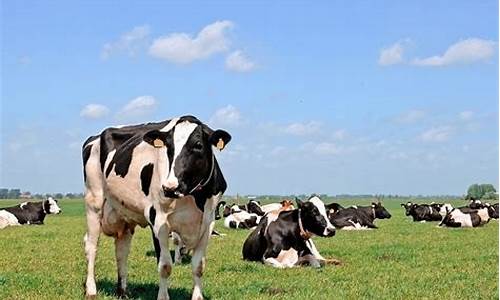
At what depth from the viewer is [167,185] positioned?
750 centimetres

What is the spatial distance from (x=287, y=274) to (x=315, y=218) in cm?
164

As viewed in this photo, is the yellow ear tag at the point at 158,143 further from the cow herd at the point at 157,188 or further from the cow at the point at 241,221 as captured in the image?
the cow at the point at 241,221

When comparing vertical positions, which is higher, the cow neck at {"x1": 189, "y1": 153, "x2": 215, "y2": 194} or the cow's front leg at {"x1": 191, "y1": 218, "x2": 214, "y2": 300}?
the cow neck at {"x1": 189, "y1": 153, "x2": 215, "y2": 194}

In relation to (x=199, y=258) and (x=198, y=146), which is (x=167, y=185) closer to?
(x=198, y=146)

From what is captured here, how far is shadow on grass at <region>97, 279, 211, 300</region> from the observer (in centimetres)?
922

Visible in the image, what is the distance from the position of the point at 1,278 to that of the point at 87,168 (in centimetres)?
240

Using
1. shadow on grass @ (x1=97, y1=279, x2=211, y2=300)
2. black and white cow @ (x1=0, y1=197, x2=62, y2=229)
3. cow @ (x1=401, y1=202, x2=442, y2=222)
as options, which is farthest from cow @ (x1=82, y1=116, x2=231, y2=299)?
cow @ (x1=401, y1=202, x2=442, y2=222)

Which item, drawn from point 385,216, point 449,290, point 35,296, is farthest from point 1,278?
point 385,216

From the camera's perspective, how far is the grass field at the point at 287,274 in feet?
31.0

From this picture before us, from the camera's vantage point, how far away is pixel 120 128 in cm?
1001

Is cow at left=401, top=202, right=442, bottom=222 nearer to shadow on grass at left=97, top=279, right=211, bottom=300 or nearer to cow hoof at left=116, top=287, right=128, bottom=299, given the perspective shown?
shadow on grass at left=97, top=279, right=211, bottom=300

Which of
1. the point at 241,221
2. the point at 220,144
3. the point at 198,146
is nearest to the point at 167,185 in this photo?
the point at 198,146

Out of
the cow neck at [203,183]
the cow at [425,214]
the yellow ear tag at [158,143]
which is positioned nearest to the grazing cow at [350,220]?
the cow at [425,214]

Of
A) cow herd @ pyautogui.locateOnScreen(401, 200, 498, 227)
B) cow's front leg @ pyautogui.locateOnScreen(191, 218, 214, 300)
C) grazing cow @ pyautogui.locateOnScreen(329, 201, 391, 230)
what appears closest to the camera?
cow's front leg @ pyautogui.locateOnScreen(191, 218, 214, 300)
